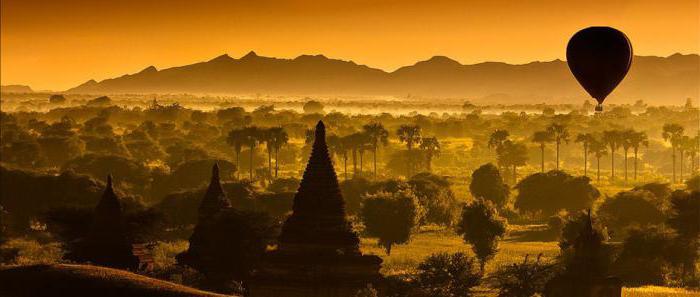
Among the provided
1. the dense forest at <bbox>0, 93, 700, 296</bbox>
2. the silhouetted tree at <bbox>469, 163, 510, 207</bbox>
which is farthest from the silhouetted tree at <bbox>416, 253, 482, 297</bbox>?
the silhouetted tree at <bbox>469, 163, 510, 207</bbox>

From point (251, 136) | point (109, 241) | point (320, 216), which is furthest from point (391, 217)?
point (251, 136)

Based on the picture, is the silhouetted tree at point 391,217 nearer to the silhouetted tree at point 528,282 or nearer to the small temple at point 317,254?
the silhouetted tree at point 528,282

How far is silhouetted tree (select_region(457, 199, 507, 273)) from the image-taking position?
110625 mm

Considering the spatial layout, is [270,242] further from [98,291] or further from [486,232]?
[486,232]

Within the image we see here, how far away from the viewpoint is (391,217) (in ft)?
389

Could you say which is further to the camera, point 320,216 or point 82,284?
point 320,216

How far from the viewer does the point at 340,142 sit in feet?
615

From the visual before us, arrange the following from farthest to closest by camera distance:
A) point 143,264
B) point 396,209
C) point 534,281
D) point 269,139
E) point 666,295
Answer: point 269,139, point 396,209, point 666,295, point 534,281, point 143,264

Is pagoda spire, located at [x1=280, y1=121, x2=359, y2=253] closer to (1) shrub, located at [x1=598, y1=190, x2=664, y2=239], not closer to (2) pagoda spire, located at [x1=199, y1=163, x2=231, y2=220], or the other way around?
(2) pagoda spire, located at [x1=199, y1=163, x2=231, y2=220]

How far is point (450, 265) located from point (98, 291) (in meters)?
23.8

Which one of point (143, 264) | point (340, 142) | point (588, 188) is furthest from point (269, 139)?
point (143, 264)

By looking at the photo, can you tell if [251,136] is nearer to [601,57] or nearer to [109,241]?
[109,241]

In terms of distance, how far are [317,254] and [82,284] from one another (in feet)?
32.6

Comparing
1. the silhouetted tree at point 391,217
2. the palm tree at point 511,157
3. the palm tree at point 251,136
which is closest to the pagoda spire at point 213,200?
the silhouetted tree at point 391,217
